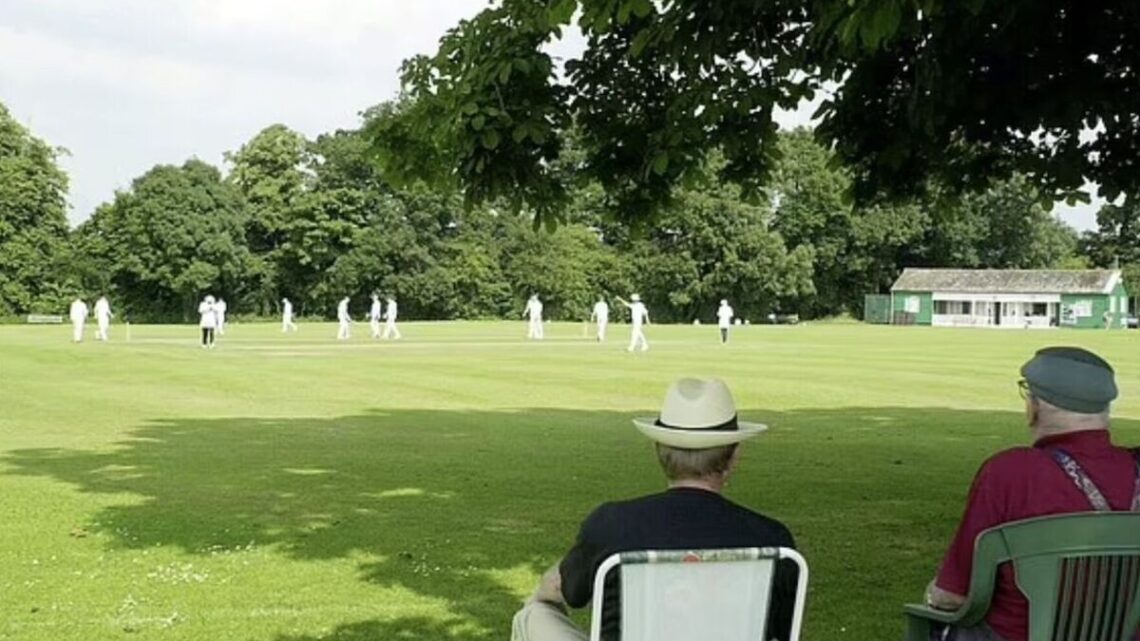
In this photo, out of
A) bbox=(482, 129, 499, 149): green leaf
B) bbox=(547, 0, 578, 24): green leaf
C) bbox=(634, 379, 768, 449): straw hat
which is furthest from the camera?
bbox=(482, 129, 499, 149): green leaf

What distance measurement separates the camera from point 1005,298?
357ft

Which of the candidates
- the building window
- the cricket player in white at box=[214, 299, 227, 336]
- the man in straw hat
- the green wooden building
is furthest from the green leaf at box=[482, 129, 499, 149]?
the building window

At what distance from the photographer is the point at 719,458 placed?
13.6 ft

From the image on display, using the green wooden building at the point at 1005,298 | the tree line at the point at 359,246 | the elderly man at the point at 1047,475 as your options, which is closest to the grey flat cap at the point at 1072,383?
the elderly man at the point at 1047,475

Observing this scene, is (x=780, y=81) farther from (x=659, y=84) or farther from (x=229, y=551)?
(x=229, y=551)

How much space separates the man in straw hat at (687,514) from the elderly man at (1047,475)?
2.15ft

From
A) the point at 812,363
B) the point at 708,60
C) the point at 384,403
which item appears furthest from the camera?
the point at 812,363

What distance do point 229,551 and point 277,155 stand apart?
94997 millimetres

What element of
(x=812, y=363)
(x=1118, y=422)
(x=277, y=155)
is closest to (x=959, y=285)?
(x=277, y=155)

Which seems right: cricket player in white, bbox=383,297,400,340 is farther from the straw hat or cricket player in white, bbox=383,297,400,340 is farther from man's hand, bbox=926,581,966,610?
the straw hat

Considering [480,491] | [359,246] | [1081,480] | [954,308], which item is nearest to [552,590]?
[1081,480]

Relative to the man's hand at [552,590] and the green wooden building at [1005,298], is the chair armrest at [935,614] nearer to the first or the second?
the man's hand at [552,590]

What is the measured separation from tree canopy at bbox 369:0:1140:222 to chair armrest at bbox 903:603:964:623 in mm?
3895

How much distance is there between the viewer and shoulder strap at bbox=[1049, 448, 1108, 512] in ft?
13.9
